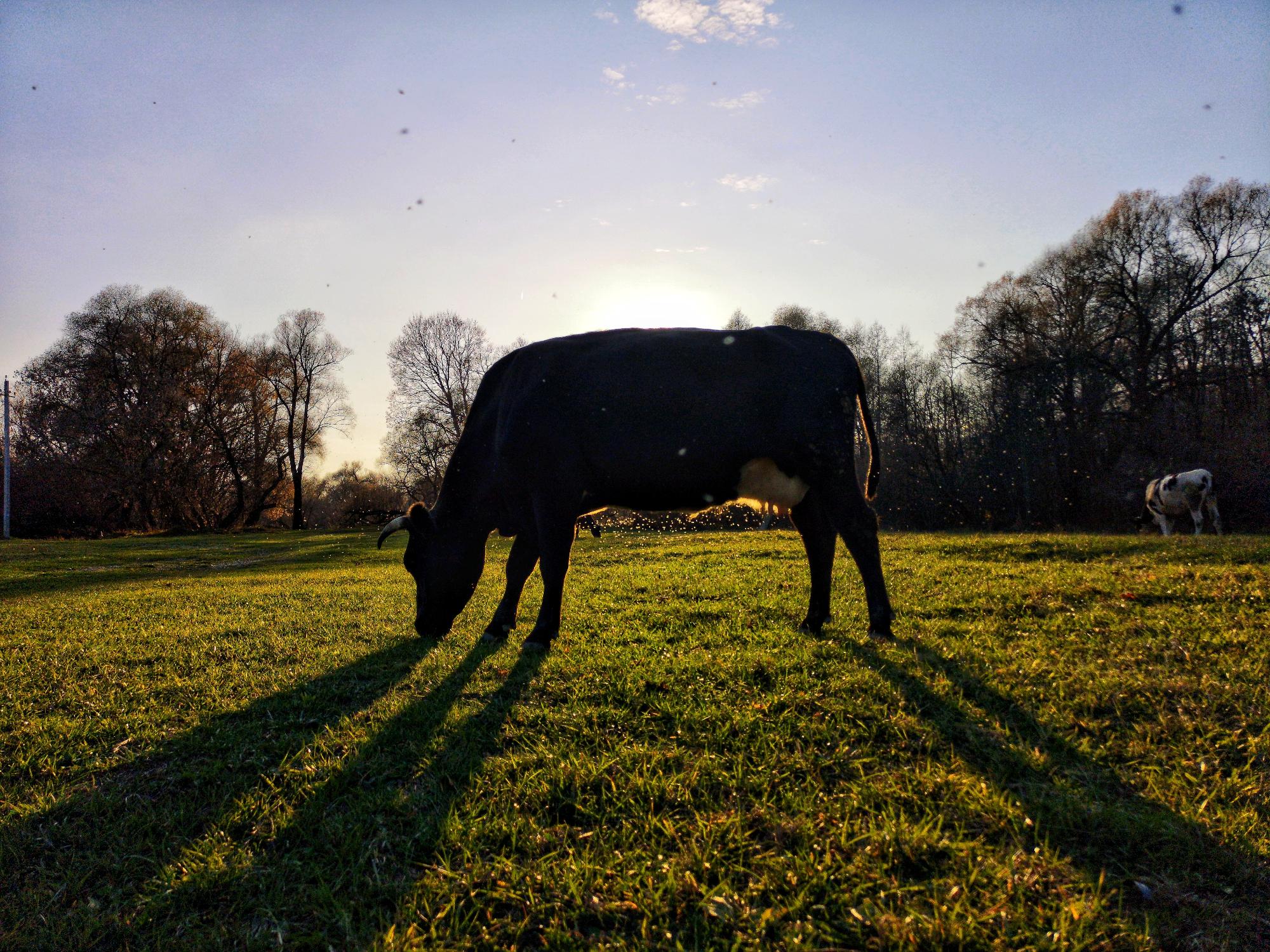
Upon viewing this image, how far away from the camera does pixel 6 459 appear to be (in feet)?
113

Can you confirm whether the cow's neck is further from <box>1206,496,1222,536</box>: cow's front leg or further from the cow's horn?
<box>1206,496,1222,536</box>: cow's front leg

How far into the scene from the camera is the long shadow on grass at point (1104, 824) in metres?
1.91

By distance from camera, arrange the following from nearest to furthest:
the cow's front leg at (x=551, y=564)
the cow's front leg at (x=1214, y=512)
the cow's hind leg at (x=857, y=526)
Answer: the cow's hind leg at (x=857, y=526)
the cow's front leg at (x=551, y=564)
the cow's front leg at (x=1214, y=512)

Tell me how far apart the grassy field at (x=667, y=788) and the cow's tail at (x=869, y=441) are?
1.19 m

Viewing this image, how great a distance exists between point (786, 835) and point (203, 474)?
162 ft

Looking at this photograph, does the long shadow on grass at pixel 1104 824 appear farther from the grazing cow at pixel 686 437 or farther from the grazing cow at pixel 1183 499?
the grazing cow at pixel 1183 499

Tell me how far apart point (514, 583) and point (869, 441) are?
11.3ft

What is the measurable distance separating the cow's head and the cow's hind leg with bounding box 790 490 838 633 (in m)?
2.91

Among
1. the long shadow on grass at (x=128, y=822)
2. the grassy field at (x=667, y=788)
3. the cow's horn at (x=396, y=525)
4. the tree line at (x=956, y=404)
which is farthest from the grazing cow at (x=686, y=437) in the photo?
the tree line at (x=956, y=404)

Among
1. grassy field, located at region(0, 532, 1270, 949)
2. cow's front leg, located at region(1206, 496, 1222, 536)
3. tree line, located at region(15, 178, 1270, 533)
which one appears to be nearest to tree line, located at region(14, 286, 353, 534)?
tree line, located at region(15, 178, 1270, 533)

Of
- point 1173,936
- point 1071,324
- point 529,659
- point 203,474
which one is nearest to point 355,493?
point 203,474

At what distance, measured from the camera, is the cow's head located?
5.87 metres

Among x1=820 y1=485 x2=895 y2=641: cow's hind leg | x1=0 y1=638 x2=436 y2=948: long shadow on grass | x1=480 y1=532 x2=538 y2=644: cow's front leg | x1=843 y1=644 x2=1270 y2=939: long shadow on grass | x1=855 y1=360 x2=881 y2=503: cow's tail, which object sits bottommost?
x1=0 y1=638 x2=436 y2=948: long shadow on grass

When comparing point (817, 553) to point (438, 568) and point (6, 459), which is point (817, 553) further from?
point (6, 459)
